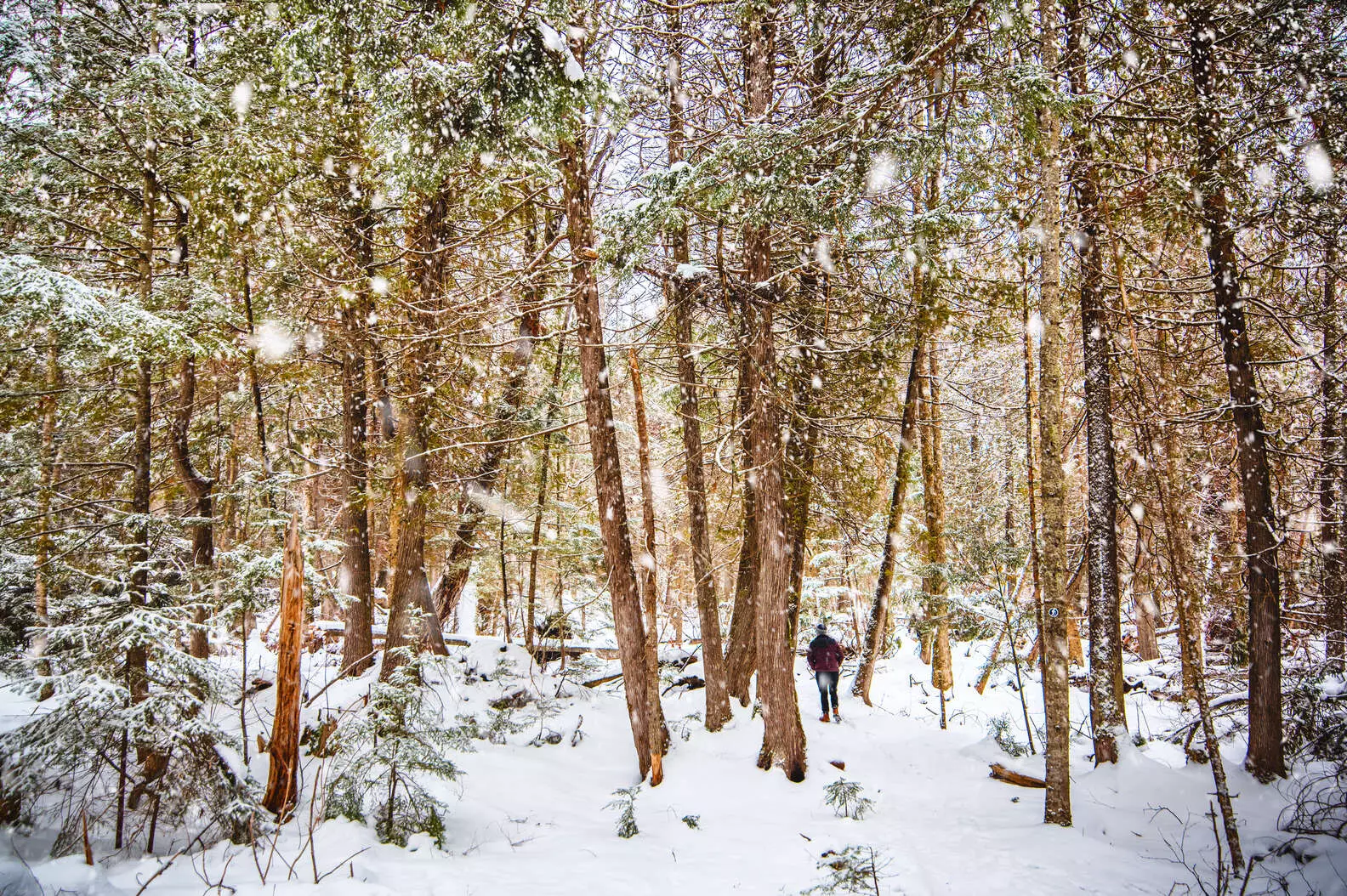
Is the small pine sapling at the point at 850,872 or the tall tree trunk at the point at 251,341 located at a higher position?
the tall tree trunk at the point at 251,341

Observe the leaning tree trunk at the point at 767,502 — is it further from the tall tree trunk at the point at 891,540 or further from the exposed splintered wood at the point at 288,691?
the exposed splintered wood at the point at 288,691

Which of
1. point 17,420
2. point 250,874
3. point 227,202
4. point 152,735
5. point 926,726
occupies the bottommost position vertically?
point 926,726

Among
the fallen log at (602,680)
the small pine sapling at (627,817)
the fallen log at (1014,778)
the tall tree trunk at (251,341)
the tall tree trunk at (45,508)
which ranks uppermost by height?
the tall tree trunk at (251,341)

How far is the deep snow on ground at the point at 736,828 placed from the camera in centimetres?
489

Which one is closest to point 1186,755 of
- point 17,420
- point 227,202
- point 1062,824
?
point 1062,824

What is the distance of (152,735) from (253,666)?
6924 millimetres

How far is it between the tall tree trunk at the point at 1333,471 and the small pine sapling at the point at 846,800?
483 cm

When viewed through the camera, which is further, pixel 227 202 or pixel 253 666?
pixel 253 666

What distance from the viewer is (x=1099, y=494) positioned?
7.73 meters

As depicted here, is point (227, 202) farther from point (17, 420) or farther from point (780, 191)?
point (780, 191)

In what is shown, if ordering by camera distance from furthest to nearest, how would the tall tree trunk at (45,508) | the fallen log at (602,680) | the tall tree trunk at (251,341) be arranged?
the fallen log at (602,680)
the tall tree trunk at (251,341)
the tall tree trunk at (45,508)

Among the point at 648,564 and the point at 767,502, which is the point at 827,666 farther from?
the point at 648,564

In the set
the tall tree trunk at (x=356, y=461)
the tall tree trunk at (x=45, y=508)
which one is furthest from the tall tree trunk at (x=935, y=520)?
the tall tree trunk at (x=45, y=508)

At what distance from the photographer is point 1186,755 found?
281 inches
